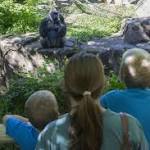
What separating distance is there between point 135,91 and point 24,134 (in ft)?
2.22

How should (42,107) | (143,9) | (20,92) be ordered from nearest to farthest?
(42,107), (20,92), (143,9)

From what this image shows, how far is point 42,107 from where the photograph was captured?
268cm

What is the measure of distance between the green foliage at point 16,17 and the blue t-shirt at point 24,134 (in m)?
11.9

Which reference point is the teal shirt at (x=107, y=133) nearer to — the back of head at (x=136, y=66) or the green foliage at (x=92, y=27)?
the back of head at (x=136, y=66)

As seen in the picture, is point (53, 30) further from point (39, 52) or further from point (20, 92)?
point (20, 92)

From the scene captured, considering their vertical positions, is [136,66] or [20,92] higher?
[136,66]

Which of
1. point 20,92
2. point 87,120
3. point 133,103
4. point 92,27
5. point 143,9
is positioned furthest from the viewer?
point 143,9

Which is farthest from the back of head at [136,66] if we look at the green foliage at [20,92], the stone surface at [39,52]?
the stone surface at [39,52]

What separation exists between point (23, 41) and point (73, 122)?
9.92 metres

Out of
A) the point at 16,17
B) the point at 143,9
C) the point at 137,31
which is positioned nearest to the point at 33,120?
the point at 137,31

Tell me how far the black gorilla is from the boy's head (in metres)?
8.83

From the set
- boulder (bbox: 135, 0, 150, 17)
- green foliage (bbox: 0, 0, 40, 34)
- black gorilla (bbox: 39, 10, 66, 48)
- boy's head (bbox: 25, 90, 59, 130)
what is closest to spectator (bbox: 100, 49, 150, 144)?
boy's head (bbox: 25, 90, 59, 130)

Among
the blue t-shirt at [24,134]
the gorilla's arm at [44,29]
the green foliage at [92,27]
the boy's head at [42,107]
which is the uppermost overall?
the boy's head at [42,107]

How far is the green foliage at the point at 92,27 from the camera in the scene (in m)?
14.0
